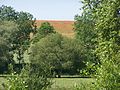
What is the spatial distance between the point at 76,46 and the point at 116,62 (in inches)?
2714

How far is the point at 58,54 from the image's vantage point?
86.1 m

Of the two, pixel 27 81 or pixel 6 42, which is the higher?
pixel 27 81

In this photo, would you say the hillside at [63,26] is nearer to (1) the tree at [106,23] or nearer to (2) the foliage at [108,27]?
(1) the tree at [106,23]

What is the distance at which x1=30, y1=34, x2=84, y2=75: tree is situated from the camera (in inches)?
3301

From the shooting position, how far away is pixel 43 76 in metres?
33.6

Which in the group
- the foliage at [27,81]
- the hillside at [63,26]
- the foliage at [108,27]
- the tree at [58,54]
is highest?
the foliage at [108,27]

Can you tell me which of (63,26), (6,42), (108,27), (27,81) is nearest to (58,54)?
(6,42)

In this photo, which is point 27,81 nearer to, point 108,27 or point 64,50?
point 108,27

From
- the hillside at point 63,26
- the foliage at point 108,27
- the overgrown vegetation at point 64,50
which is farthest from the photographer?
the hillside at point 63,26

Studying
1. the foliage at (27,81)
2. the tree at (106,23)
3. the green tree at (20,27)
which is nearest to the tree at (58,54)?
the green tree at (20,27)

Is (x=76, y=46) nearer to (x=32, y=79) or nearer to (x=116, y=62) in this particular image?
(x=32, y=79)

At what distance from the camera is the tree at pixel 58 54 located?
83838 mm

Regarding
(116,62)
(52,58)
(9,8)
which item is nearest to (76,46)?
(52,58)

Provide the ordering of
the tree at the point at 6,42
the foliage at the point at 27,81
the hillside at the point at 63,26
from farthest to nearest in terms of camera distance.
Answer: the hillside at the point at 63,26, the tree at the point at 6,42, the foliage at the point at 27,81
